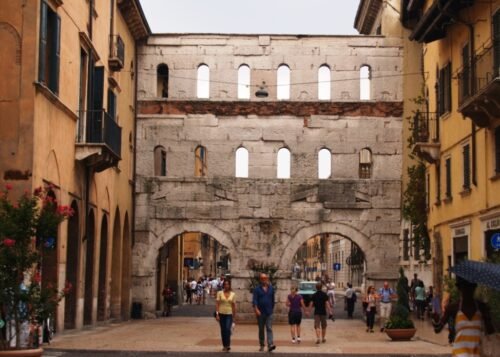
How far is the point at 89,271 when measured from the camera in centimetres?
3203

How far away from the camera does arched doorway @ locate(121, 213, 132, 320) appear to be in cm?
3847

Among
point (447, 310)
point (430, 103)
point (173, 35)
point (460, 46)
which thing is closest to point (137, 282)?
point (173, 35)

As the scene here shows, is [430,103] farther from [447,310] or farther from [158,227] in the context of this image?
[447,310]

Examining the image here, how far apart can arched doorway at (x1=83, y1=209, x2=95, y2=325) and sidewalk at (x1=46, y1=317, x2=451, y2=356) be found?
0.71m

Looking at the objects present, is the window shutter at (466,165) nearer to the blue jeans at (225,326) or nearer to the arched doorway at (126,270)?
the blue jeans at (225,326)

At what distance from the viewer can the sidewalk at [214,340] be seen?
24.4 metres

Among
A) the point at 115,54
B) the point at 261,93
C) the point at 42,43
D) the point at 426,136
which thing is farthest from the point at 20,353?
the point at 261,93

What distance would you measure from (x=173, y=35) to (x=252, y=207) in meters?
7.39

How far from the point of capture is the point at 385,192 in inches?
1551

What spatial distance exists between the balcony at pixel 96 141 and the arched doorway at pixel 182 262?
9918 millimetres

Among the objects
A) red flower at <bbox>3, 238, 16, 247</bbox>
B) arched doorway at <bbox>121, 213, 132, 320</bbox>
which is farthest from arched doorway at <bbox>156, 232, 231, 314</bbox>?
red flower at <bbox>3, 238, 16, 247</bbox>

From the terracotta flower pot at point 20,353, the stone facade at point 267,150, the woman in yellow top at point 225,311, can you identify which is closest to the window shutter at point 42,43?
the woman in yellow top at point 225,311

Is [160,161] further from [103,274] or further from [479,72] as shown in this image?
[479,72]

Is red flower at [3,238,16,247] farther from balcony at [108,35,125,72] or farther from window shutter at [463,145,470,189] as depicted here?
balcony at [108,35,125,72]
